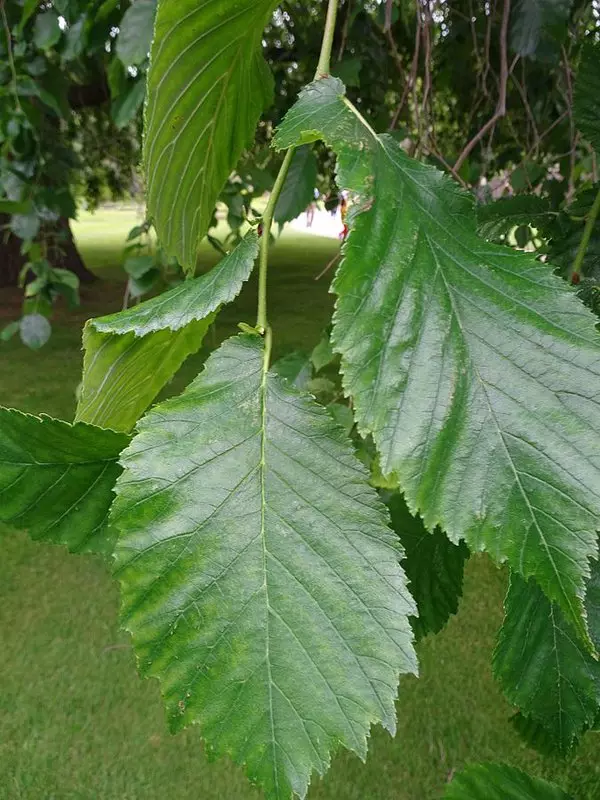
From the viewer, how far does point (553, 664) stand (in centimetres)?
38

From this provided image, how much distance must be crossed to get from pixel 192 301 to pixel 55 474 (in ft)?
0.31

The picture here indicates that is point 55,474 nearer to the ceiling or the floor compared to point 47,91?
nearer to the floor

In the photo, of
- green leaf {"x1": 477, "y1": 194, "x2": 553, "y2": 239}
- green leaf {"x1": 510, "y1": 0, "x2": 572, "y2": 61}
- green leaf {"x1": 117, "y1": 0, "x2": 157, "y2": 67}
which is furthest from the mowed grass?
green leaf {"x1": 477, "y1": 194, "x2": 553, "y2": 239}

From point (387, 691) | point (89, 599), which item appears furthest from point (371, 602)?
point (89, 599)

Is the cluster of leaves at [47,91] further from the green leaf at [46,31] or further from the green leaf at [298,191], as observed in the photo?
the green leaf at [298,191]

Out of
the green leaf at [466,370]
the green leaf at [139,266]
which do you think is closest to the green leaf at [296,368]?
the green leaf at [139,266]

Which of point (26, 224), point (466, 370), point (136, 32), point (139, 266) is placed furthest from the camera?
point (26, 224)

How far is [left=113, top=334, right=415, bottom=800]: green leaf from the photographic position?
250 millimetres

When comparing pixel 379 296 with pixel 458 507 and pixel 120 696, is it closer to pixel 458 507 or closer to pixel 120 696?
pixel 458 507

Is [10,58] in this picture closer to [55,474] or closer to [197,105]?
[197,105]

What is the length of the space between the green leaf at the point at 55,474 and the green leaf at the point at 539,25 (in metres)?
0.81

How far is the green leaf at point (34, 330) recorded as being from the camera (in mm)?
1519

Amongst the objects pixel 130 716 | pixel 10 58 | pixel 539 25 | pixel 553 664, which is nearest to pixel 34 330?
pixel 10 58

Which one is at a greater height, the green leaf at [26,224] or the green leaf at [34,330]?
the green leaf at [26,224]
